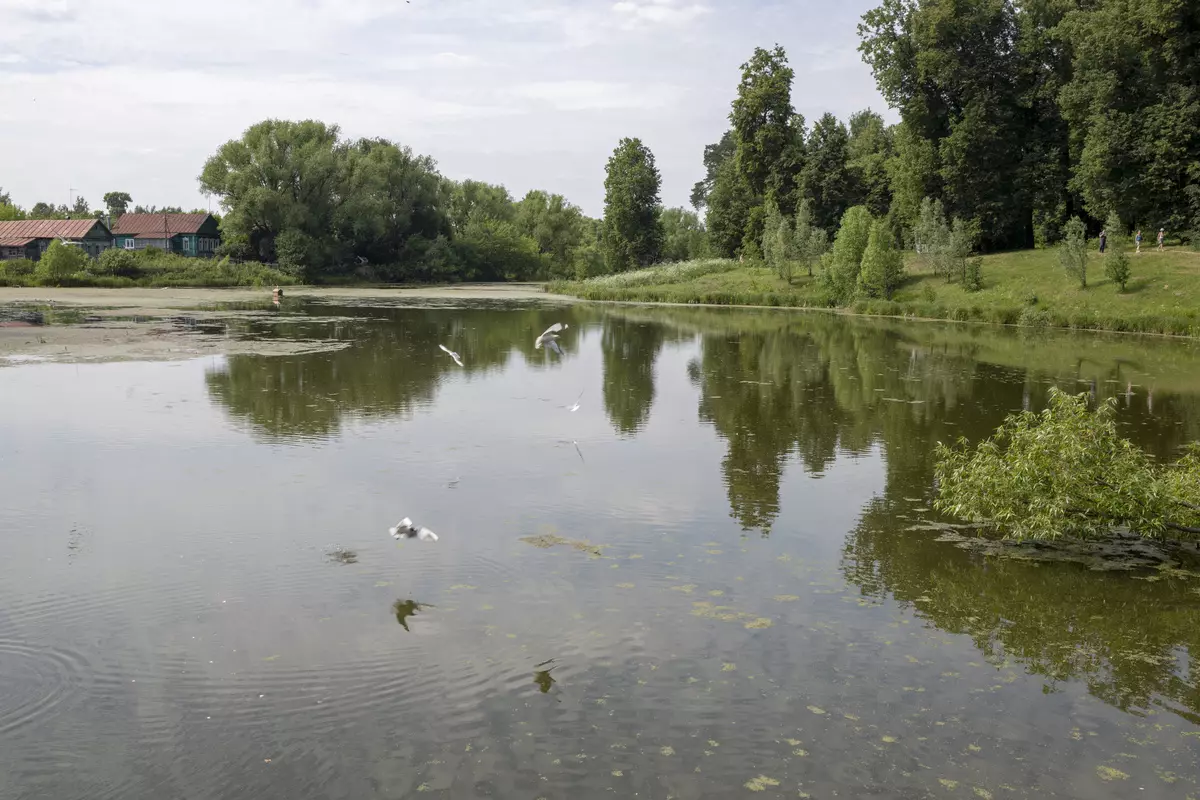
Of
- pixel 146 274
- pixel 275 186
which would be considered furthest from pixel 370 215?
pixel 146 274

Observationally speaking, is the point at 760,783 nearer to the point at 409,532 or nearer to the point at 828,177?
the point at 409,532

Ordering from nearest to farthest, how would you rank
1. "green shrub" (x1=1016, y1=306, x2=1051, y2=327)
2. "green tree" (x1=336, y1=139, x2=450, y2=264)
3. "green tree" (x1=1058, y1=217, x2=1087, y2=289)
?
1. "green shrub" (x1=1016, y1=306, x2=1051, y2=327)
2. "green tree" (x1=1058, y1=217, x2=1087, y2=289)
3. "green tree" (x1=336, y1=139, x2=450, y2=264)

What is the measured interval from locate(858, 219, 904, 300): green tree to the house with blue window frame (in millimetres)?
77758

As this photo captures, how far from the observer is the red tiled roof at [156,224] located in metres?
111

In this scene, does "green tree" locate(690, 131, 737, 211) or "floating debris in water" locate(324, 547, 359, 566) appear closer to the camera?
"floating debris in water" locate(324, 547, 359, 566)

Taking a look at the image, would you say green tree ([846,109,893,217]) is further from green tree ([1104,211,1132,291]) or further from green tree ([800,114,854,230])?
green tree ([1104,211,1132,291])

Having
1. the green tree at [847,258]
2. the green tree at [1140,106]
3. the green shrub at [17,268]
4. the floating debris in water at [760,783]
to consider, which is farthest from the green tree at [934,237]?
the green shrub at [17,268]

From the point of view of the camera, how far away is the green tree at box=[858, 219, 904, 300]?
6131 centimetres

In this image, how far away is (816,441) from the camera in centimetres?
2047

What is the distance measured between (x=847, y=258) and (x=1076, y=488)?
5268 cm

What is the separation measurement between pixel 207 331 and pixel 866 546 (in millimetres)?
34552

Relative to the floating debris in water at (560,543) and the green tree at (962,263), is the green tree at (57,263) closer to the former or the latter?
the green tree at (962,263)

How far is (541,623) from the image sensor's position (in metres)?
10.4

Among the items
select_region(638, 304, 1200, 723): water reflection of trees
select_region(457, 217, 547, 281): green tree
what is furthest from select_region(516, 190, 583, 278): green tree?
select_region(638, 304, 1200, 723): water reflection of trees
